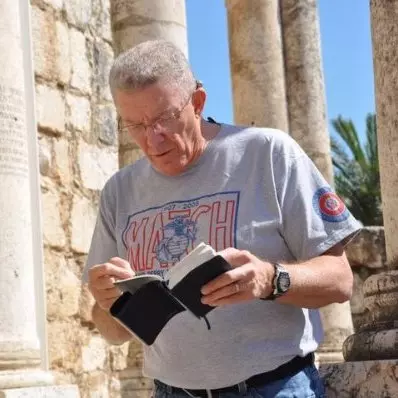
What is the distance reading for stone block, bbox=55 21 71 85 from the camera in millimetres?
7469

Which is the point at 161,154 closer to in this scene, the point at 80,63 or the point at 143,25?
the point at 80,63

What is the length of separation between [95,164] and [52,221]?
816mm

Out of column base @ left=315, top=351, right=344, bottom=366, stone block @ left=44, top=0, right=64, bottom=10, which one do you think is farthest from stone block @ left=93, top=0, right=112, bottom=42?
column base @ left=315, top=351, right=344, bottom=366

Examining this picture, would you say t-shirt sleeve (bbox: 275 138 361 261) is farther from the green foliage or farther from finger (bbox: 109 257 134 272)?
the green foliage

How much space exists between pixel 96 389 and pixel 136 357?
114 cm

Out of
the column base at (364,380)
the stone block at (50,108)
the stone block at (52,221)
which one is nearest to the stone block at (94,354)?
the stone block at (52,221)

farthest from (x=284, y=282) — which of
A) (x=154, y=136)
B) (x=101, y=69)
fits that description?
(x=101, y=69)

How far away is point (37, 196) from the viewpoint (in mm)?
6773

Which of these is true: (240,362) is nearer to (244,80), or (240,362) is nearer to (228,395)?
(228,395)

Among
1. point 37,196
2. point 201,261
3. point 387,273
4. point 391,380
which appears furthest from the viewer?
point 37,196

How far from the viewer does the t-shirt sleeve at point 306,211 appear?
333cm

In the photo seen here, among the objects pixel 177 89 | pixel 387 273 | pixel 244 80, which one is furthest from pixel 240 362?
pixel 244 80

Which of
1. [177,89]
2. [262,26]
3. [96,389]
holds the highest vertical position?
[262,26]

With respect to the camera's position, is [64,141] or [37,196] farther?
[64,141]
